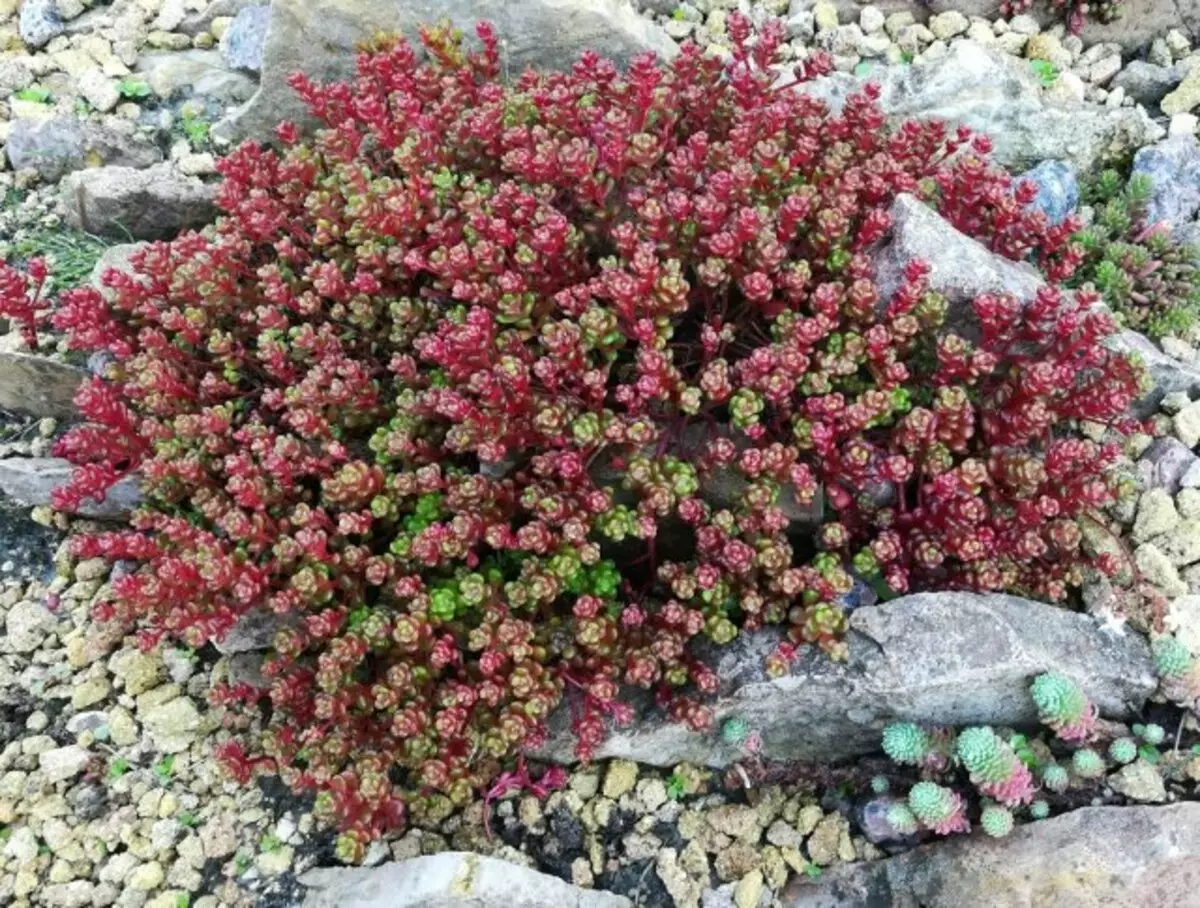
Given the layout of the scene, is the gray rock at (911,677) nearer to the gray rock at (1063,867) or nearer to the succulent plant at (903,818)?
the succulent plant at (903,818)

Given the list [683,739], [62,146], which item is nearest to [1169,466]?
[683,739]

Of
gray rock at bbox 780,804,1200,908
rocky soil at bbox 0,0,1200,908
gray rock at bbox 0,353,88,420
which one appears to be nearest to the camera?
gray rock at bbox 780,804,1200,908

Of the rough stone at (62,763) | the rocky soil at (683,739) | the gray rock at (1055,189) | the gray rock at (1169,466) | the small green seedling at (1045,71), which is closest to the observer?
A: the rocky soil at (683,739)

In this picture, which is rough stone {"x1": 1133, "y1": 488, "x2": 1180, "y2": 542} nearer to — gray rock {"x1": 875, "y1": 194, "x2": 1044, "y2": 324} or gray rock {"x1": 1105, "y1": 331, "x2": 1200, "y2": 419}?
gray rock {"x1": 1105, "y1": 331, "x2": 1200, "y2": 419}

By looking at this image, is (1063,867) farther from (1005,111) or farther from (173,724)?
(1005,111)

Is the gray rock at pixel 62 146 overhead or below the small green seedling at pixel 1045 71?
below

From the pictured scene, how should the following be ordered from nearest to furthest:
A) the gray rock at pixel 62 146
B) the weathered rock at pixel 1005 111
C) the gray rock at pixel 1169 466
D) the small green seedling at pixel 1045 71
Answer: the gray rock at pixel 1169 466 < the weathered rock at pixel 1005 111 < the gray rock at pixel 62 146 < the small green seedling at pixel 1045 71

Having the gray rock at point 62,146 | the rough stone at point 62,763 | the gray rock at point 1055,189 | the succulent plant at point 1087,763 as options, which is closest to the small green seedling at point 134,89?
the gray rock at point 62,146

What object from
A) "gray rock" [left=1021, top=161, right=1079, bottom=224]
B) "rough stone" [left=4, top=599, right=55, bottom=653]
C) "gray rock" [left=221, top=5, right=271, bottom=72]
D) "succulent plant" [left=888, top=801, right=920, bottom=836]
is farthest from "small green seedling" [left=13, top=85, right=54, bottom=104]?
"succulent plant" [left=888, top=801, right=920, bottom=836]
